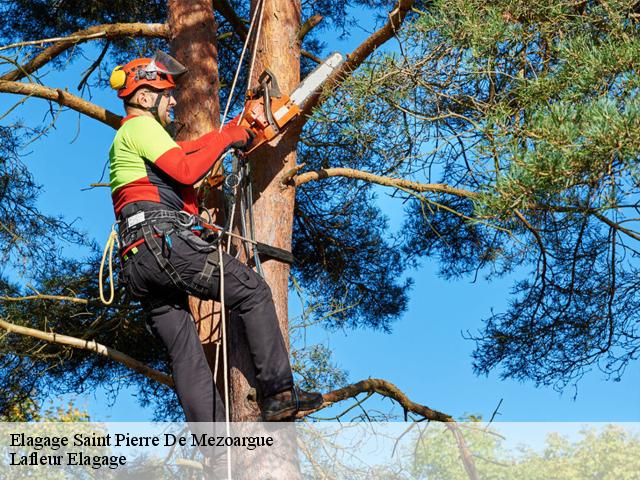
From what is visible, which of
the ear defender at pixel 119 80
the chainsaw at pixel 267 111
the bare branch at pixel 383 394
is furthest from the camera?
the bare branch at pixel 383 394

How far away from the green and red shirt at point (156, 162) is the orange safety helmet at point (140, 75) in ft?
0.45

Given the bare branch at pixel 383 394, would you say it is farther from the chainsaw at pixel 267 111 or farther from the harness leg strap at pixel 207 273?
the chainsaw at pixel 267 111

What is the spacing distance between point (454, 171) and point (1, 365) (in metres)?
3.51

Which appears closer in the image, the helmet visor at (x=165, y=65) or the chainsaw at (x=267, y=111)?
the helmet visor at (x=165, y=65)

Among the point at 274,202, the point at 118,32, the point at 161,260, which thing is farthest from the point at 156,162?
the point at 118,32

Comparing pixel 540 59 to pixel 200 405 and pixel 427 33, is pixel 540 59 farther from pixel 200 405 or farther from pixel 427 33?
pixel 200 405

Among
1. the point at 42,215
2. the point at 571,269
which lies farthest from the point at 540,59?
the point at 42,215

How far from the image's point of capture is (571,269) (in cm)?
559

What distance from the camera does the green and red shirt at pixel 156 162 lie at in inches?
133

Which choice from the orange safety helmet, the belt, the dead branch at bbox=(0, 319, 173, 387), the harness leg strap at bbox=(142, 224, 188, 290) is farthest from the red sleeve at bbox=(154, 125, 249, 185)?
the dead branch at bbox=(0, 319, 173, 387)

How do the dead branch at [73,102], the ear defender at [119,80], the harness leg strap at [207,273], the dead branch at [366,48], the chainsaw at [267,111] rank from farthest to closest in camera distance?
the dead branch at [73,102] → the dead branch at [366,48] → the chainsaw at [267,111] → the ear defender at [119,80] → the harness leg strap at [207,273]

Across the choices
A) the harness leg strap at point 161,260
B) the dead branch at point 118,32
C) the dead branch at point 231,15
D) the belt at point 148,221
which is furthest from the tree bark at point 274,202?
the dead branch at point 231,15

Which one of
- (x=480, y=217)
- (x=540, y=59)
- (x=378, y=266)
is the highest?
(x=378, y=266)

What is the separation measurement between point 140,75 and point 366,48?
1.30 metres
